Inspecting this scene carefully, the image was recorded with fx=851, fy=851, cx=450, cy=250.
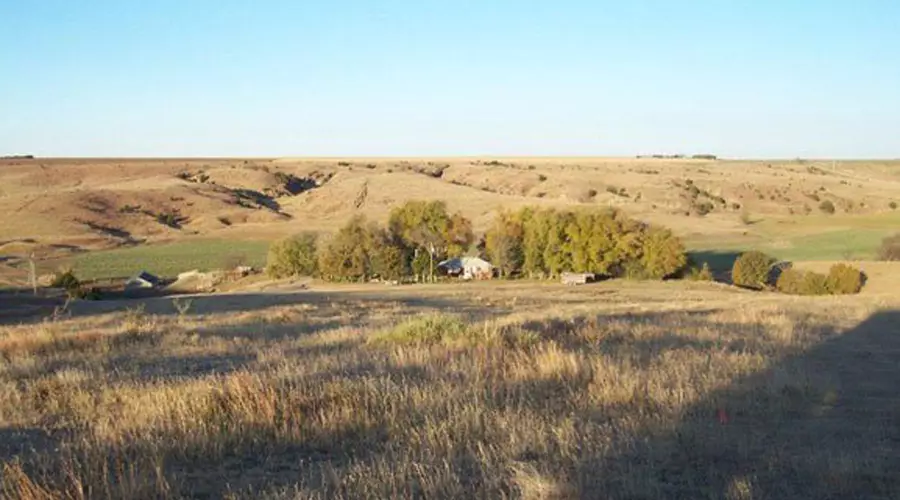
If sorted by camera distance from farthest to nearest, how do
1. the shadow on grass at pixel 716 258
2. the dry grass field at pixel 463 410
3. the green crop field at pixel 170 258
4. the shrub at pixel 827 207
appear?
the shrub at pixel 827 207 < the green crop field at pixel 170 258 < the shadow on grass at pixel 716 258 < the dry grass field at pixel 463 410

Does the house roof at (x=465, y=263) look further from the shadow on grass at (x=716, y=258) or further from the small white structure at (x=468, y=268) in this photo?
the shadow on grass at (x=716, y=258)

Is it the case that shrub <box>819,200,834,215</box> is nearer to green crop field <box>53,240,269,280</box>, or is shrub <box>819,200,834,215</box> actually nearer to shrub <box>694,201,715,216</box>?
shrub <box>694,201,715,216</box>

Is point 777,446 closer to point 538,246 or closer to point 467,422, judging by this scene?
point 467,422

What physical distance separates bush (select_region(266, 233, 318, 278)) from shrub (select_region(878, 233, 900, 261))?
47.0 m

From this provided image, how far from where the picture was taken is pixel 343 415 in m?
7.31

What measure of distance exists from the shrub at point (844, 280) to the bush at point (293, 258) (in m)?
39.6

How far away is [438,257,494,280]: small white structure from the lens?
67938 millimetres

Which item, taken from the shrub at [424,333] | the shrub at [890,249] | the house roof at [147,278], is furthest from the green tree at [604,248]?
the shrub at [424,333]

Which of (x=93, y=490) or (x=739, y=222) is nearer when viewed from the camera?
(x=93, y=490)

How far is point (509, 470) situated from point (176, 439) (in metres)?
2.79

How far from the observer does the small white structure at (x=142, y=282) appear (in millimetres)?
68500

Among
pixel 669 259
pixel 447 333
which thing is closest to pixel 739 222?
pixel 669 259

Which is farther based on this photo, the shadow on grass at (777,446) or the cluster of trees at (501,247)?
the cluster of trees at (501,247)

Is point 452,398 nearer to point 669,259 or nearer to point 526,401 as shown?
point 526,401
